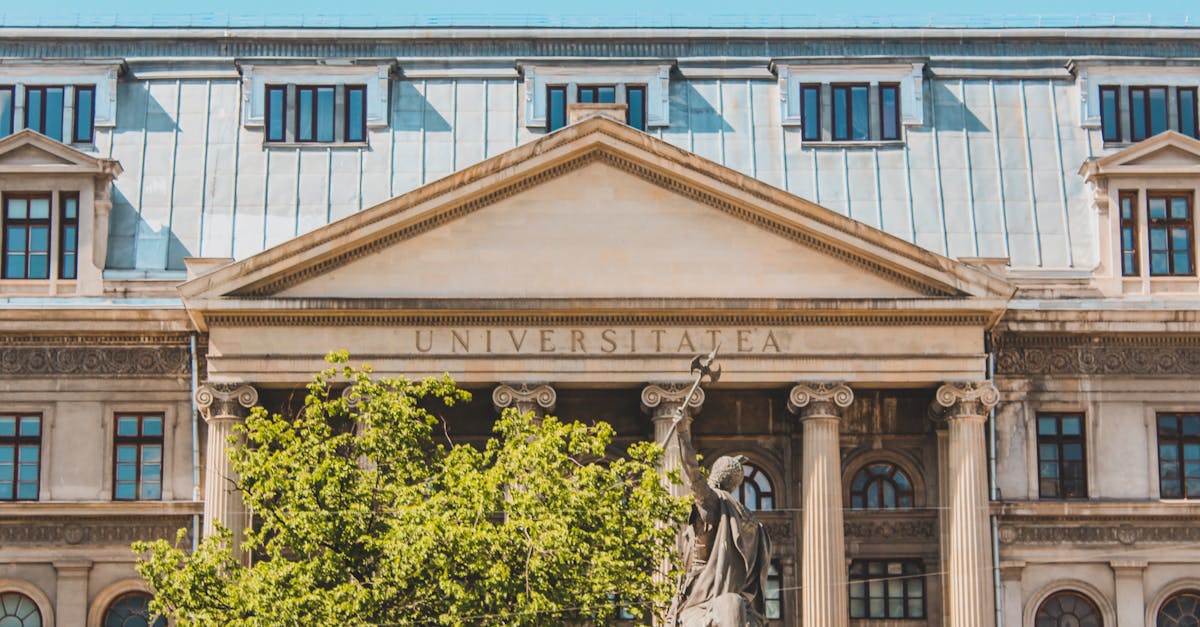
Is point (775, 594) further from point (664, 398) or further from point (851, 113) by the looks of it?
point (851, 113)

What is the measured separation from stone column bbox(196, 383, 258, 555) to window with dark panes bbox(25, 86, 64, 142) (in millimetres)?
9827

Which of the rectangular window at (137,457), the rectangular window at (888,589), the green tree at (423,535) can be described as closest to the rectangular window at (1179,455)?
the rectangular window at (888,589)

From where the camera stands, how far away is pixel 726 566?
2852cm

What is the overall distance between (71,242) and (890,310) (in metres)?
18.3

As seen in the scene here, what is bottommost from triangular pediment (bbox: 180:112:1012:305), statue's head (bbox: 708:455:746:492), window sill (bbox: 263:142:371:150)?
statue's head (bbox: 708:455:746:492)

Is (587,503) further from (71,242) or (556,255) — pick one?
(71,242)

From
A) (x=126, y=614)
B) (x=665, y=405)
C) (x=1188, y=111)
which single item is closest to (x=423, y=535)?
(x=665, y=405)

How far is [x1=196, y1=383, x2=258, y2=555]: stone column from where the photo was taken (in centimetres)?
5256

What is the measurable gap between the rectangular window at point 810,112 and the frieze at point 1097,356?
7.67m

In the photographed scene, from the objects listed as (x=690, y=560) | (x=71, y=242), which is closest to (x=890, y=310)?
(x=71, y=242)

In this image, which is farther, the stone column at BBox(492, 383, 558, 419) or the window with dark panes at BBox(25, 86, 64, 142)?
the window with dark panes at BBox(25, 86, 64, 142)

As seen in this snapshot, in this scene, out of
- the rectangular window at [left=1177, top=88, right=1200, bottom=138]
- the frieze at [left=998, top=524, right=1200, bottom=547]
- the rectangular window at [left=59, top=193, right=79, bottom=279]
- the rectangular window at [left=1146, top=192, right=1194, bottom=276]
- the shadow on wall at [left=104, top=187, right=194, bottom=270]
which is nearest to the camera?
the frieze at [left=998, top=524, right=1200, bottom=547]

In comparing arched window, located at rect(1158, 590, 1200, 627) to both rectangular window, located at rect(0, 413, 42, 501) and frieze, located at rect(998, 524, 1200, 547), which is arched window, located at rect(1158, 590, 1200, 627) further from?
rectangular window, located at rect(0, 413, 42, 501)

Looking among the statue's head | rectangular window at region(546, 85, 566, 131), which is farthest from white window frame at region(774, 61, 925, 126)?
the statue's head
